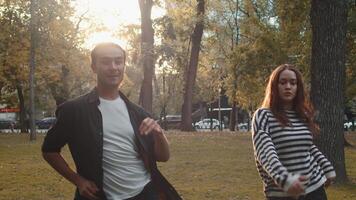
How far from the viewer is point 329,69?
11016 millimetres

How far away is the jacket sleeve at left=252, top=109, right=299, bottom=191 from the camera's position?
4000mm

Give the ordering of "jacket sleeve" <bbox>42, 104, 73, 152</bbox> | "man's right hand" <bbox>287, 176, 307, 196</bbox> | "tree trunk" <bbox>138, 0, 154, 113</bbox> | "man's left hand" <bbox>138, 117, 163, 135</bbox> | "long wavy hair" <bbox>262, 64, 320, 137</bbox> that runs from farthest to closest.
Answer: "tree trunk" <bbox>138, 0, 154, 113</bbox>, "long wavy hair" <bbox>262, 64, 320, 137</bbox>, "man's right hand" <bbox>287, 176, 307, 196</bbox>, "jacket sleeve" <bbox>42, 104, 73, 152</bbox>, "man's left hand" <bbox>138, 117, 163, 135</bbox>

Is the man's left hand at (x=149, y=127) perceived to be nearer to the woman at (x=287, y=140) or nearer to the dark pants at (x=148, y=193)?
the dark pants at (x=148, y=193)

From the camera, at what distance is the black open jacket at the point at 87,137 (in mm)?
3711

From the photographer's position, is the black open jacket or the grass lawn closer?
the black open jacket

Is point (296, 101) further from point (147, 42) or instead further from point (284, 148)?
point (147, 42)

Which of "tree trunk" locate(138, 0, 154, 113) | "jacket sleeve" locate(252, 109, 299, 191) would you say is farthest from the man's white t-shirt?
"tree trunk" locate(138, 0, 154, 113)

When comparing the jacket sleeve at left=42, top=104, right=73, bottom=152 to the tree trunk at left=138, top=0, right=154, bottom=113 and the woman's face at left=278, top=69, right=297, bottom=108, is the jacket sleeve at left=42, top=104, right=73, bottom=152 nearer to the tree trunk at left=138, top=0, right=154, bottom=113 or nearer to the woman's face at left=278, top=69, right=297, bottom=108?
the woman's face at left=278, top=69, right=297, bottom=108

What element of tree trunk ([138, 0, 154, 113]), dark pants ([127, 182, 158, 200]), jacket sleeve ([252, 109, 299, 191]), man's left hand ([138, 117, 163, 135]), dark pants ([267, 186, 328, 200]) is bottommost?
dark pants ([267, 186, 328, 200])

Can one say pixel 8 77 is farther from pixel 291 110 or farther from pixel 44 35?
pixel 291 110

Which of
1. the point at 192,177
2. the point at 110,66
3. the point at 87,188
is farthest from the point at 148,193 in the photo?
the point at 192,177

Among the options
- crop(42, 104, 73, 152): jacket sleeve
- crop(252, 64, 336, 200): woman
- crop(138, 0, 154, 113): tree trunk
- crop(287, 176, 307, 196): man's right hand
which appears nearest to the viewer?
crop(42, 104, 73, 152): jacket sleeve

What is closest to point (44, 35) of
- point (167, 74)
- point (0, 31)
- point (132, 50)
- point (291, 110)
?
point (0, 31)

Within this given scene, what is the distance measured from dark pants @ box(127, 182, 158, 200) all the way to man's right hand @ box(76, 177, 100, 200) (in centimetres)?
24
